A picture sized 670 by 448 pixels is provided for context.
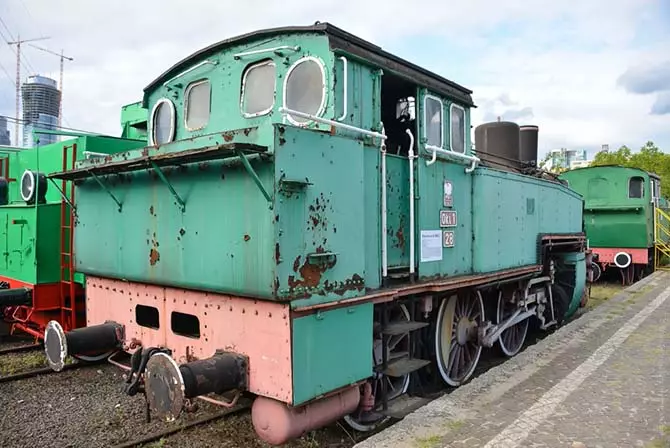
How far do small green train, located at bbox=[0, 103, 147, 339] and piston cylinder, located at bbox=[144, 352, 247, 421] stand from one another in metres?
4.03

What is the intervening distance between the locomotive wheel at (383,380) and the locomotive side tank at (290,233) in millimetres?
20

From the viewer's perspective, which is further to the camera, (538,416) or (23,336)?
(23,336)

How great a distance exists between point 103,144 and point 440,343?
547cm

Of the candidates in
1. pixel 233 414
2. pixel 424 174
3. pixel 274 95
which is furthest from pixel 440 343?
pixel 274 95

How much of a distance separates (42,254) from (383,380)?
5.06 metres

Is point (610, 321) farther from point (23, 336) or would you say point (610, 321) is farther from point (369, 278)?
point (23, 336)

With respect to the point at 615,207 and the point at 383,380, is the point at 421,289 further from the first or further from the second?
the point at 615,207

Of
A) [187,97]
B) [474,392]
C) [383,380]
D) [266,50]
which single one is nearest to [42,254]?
[187,97]

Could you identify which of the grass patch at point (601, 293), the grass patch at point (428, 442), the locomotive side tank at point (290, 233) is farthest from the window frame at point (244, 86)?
the grass patch at point (601, 293)

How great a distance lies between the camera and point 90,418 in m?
4.88

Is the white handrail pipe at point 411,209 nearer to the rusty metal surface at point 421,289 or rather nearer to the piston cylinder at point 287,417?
the rusty metal surface at point 421,289

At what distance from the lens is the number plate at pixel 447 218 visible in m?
5.00

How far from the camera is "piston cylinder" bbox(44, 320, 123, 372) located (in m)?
4.06

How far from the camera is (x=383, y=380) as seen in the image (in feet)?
14.8
